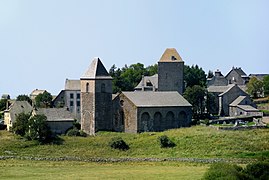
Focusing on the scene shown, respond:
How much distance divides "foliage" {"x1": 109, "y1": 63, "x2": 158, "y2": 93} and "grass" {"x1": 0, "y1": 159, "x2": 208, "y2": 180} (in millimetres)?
44974

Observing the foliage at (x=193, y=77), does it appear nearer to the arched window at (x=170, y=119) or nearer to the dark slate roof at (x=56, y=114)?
the arched window at (x=170, y=119)

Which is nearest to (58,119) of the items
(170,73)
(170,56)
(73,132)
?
(73,132)

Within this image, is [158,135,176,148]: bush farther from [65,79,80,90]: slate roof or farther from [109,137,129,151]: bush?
[65,79,80,90]: slate roof

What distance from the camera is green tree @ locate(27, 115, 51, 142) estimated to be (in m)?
66.9

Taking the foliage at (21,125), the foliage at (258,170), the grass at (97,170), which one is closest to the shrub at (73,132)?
the foliage at (21,125)

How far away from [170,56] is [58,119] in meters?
24.0

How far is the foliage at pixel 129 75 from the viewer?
104963 millimetres

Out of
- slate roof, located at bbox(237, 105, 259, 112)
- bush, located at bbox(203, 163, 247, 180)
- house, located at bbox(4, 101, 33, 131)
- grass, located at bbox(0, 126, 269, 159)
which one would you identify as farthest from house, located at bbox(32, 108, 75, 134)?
bush, located at bbox(203, 163, 247, 180)

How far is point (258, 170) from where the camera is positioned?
131 ft

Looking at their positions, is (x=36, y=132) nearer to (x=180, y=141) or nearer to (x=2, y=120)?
(x=180, y=141)

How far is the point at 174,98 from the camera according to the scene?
77.5 metres

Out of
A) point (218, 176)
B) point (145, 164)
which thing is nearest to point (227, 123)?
point (145, 164)

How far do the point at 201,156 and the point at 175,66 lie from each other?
32.5 meters

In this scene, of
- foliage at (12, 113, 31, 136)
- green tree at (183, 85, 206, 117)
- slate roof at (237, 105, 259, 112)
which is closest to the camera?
foliage at (12, 113, 31, 136)
